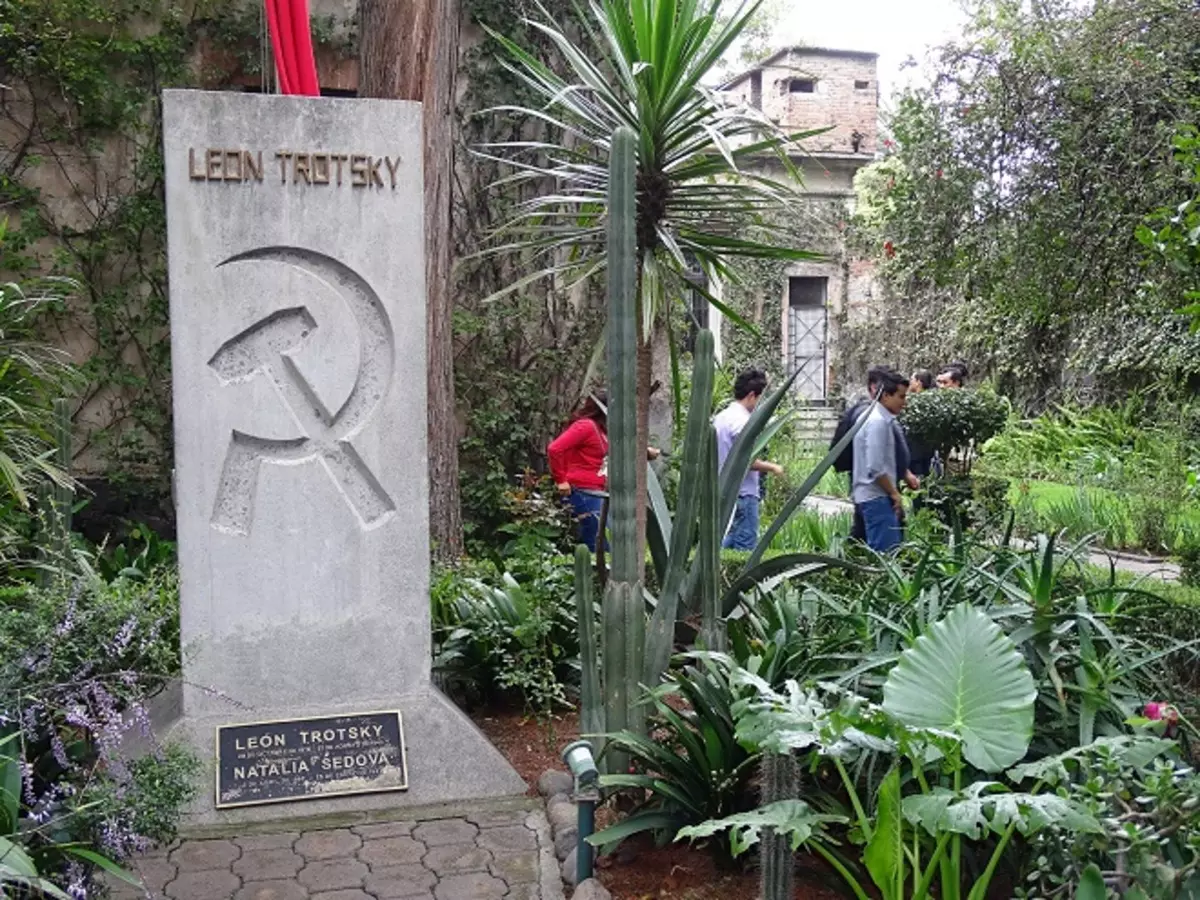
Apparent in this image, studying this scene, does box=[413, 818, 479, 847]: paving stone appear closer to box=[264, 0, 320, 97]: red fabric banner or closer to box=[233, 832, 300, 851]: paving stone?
box=[233, 832, 300, 851]: paving stone

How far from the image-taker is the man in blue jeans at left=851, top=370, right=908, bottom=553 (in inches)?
267

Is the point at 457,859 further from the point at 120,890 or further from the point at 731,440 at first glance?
the point at 731,440

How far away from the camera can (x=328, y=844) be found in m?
3.85

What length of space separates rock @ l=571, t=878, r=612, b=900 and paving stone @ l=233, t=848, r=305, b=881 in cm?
98

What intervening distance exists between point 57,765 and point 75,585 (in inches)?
20.3

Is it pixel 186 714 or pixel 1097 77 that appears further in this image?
pixel 1097 77

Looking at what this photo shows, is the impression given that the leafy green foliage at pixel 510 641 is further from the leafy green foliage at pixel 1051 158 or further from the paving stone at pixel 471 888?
the leafy green foliage at pixel 1051 158

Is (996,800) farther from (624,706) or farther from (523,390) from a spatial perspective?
(523,390)

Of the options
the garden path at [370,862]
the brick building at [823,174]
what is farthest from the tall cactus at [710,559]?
the brick building at [823,174]

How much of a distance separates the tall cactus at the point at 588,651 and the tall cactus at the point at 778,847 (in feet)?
3.33

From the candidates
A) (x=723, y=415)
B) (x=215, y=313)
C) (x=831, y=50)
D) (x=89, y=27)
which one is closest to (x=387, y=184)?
(x=215, y=313)

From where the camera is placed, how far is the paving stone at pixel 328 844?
377 centimetres

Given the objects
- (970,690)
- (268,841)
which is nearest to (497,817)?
(268,841)

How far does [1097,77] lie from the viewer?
7.20 m
